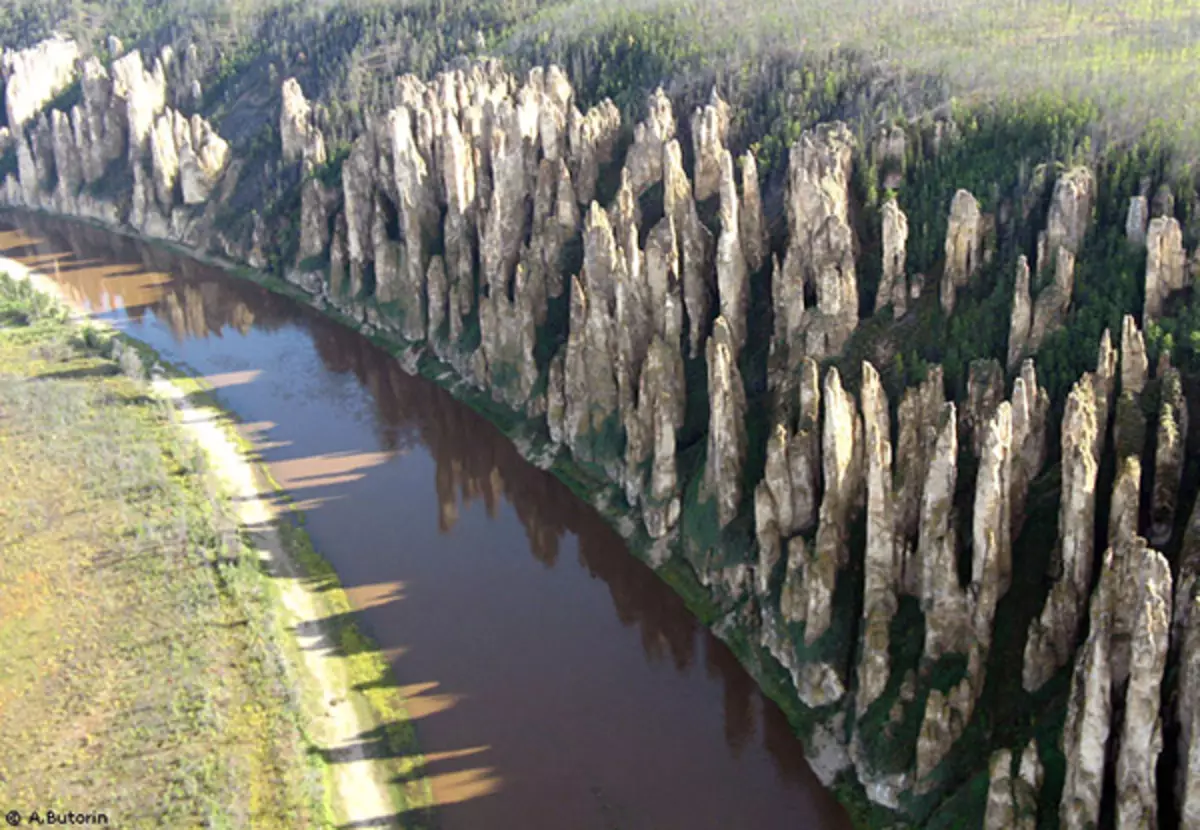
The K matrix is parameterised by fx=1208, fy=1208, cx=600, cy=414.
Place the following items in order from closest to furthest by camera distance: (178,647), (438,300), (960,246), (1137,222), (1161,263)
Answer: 1. (1161,263)
2. (178,647)
3. (1137,222)
4. (960,246)
5. (438,300)

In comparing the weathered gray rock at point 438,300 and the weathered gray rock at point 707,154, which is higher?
the weathered gray rock at point 707,154

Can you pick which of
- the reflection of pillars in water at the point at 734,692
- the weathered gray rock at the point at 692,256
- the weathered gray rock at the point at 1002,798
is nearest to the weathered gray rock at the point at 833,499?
the reflection of pillars in water at the point at 734,692

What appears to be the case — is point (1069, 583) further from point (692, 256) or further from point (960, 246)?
point (692, 256)

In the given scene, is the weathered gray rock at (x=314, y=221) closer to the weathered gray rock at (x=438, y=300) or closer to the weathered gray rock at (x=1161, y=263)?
the weathered gray rock at (x=438, y=300)

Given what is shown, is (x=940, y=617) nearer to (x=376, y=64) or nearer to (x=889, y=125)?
(x=889, y=125)

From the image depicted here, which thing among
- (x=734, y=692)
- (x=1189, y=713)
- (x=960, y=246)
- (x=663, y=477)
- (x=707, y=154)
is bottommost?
(x=734, y=692)

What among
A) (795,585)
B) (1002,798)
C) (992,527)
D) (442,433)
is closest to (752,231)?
(442,433)
